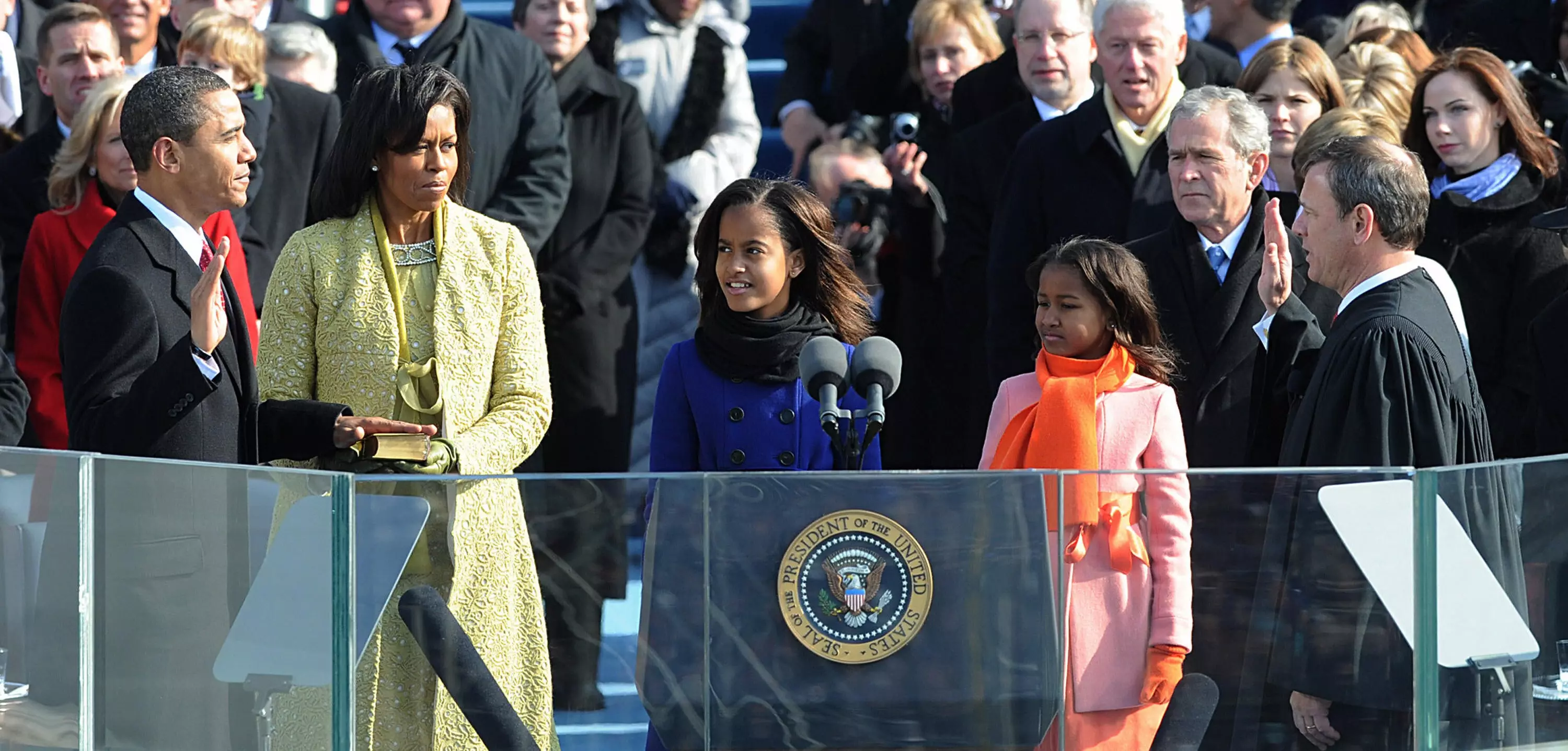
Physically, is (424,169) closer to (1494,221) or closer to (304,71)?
(304,71)

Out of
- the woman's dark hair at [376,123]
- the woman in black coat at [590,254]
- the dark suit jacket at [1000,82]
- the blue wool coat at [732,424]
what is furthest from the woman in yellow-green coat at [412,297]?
the dark suit jacket at [1000,82]

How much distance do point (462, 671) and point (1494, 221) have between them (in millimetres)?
3823

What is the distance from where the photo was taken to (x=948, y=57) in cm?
755

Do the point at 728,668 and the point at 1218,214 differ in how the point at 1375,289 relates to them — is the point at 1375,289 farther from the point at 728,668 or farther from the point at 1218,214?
the point at 728,668

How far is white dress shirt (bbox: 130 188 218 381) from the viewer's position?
14.5ft

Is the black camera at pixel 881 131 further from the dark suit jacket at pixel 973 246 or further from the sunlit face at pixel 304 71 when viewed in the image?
the sunlit face at pixel 304 71

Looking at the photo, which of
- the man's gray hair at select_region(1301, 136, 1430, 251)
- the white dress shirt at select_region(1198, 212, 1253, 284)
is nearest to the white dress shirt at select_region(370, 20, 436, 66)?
the white dress shirt at select_region(1198, 212, 1253, 284)

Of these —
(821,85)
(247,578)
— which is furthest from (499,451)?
(821,85)

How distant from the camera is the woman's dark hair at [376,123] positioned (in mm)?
4410

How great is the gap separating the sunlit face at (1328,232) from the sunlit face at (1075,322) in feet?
1.98

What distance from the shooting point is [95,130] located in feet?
20.4

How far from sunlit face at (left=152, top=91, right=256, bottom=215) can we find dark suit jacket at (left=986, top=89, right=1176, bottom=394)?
8.35 ft

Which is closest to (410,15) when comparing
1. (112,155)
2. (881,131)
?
(112,155)

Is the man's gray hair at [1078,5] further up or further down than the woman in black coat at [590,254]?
further up
